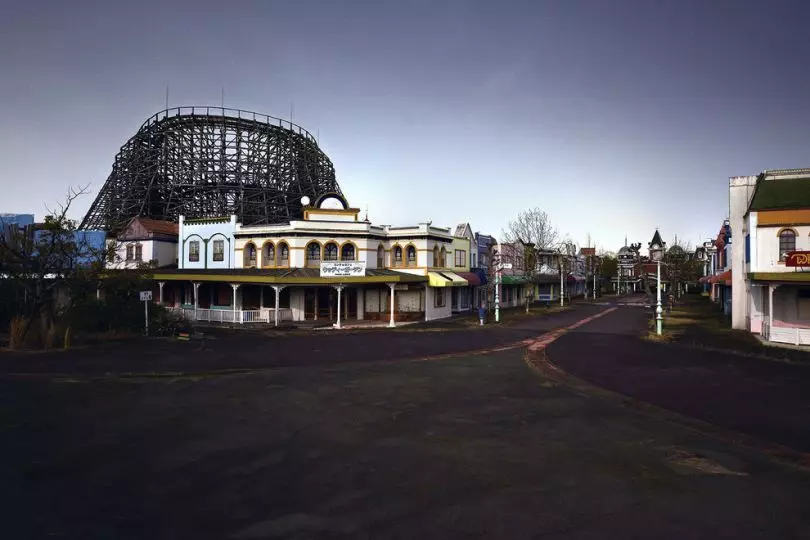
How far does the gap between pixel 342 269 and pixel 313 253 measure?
14.3ft

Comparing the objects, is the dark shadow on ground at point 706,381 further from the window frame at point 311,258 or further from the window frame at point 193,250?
the window frame at point 193,250

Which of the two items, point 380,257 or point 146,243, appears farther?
point 146,243

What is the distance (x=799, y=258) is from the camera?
70.6 ft

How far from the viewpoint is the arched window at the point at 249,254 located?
34.6 m

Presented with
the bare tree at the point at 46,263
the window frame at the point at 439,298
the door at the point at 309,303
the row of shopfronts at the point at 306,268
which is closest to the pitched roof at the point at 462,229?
the row of shopfronts at the point at 306,268

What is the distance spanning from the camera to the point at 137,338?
77.8 feet

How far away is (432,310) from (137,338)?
793 inches

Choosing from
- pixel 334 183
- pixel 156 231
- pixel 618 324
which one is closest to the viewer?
pixel 618 324

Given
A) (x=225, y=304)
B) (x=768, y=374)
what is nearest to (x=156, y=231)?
(x=225, y=304)

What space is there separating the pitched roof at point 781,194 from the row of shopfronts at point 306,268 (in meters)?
19.6

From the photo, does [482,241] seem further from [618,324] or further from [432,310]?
[618,324]

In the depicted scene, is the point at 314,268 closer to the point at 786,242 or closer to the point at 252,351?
the point at 252,351

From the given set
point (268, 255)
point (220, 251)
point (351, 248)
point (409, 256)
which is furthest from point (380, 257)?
point (220, 251)

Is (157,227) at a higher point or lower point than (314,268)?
higher
